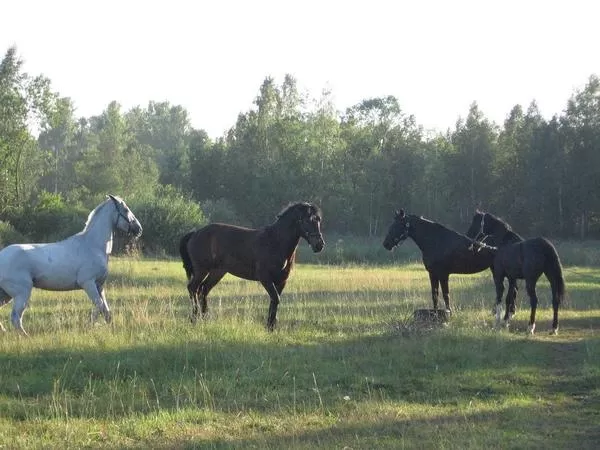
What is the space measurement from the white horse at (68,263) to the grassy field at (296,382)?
62cm

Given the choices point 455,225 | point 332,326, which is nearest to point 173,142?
point 455,225

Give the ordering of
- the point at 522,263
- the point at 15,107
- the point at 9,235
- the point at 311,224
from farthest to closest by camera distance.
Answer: the point at 15,107 < the point at 9,235 < the point at 522,263 < the point at 311,224

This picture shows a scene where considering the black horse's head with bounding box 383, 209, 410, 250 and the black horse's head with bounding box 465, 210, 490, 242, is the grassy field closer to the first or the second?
the black horse's head with bounding box 465, 210, 490, 242

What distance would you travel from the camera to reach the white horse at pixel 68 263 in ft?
37.2

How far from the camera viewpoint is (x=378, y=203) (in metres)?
63.8

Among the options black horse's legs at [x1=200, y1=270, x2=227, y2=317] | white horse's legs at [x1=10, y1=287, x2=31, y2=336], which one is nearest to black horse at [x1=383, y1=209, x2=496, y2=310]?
black horse's legs at [x1=200, y1=270, x2=227, y2=317]

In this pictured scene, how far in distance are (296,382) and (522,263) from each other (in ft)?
21.6

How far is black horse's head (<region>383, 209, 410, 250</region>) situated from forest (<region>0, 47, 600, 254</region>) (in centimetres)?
2591

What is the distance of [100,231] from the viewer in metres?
12.5

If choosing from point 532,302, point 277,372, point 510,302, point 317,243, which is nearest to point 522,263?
point 532,302

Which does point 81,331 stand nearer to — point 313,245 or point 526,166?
point 313,245

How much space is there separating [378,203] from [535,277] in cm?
5051

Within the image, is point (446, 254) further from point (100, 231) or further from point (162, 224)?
point (162, 224)

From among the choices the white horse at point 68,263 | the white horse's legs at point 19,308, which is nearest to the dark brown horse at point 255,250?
the white horse at point 68,263
